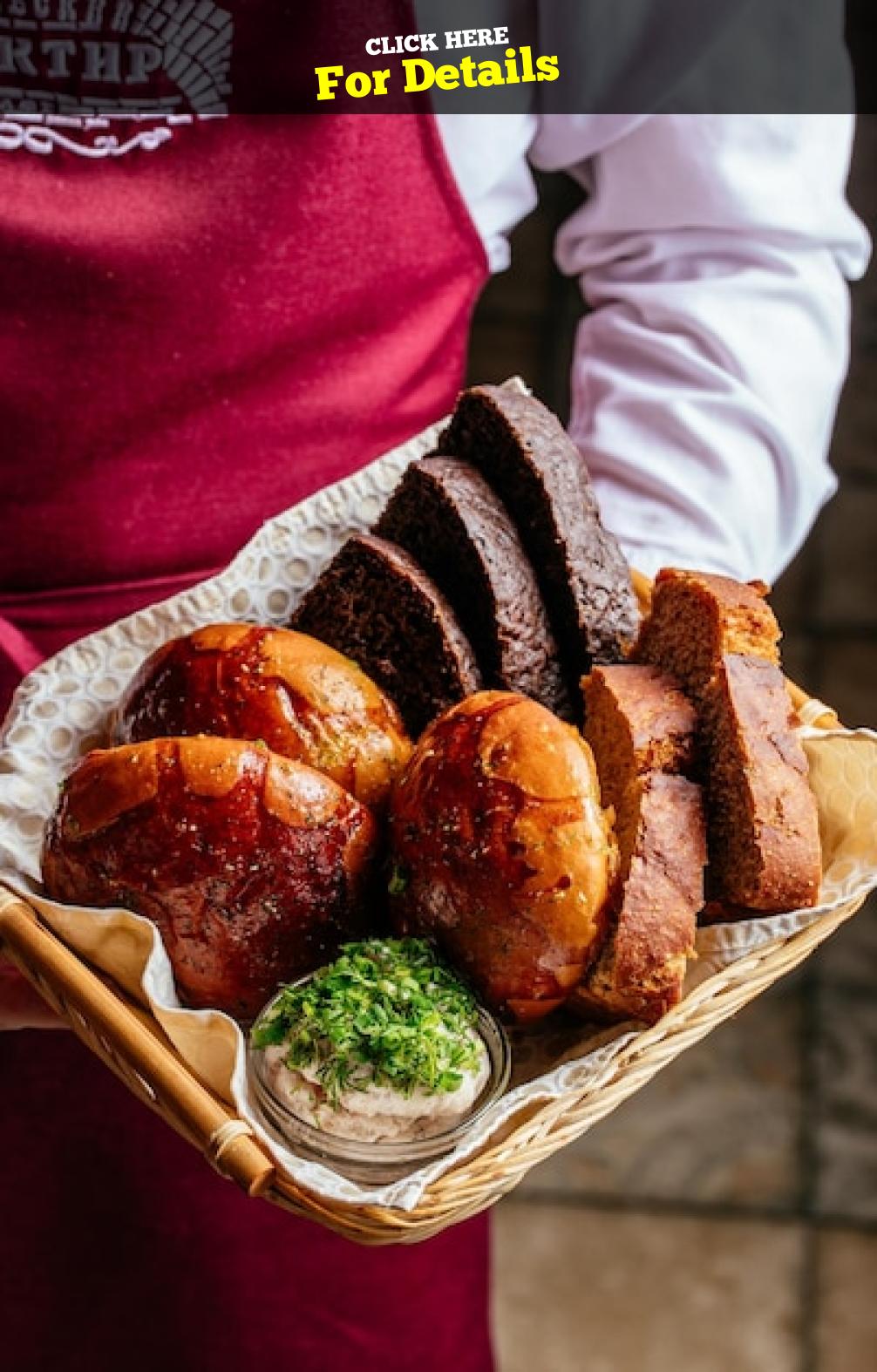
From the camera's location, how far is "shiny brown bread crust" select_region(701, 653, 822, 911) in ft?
3.47

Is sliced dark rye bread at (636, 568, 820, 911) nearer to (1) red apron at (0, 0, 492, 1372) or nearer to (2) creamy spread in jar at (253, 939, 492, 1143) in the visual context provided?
(2) creamy spread in jar at (253, 939, 492, 1143)

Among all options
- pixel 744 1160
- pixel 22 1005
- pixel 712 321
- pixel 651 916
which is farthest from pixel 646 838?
pixel 744 1160

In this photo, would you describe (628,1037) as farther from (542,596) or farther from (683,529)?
(683,529)

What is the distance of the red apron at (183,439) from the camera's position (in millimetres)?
1237

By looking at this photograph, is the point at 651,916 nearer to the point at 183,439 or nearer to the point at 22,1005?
the point at 22,1005

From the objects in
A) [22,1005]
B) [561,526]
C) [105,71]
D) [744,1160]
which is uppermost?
[105,71]

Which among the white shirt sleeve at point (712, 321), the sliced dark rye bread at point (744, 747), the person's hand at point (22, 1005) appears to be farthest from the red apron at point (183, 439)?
the sliced dark rye bread at point (744, 747)

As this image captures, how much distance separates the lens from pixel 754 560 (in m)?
1.49

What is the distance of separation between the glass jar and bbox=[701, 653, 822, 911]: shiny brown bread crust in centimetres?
22

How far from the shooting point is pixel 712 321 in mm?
1454

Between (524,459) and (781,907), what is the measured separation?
363mm

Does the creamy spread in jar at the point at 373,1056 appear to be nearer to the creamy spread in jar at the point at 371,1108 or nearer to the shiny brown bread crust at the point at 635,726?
the creamy spread in jar at the point at 371,1108

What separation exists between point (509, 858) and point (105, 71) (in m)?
0.63

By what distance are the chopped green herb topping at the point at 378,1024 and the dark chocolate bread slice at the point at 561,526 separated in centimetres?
31
